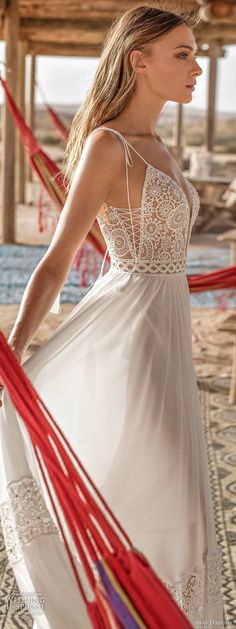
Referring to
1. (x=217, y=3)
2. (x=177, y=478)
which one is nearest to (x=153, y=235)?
(x=177, y=478)

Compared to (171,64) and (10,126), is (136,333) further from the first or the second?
(10,126)

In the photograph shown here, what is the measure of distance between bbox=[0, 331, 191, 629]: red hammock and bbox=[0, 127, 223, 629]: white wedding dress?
27cm

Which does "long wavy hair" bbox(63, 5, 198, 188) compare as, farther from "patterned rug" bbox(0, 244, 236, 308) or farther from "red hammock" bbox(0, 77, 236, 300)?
"patterned rug" bbox(0, 244, 236, 308)

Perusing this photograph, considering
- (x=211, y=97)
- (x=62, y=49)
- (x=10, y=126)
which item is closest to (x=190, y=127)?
(x=62, y=49)

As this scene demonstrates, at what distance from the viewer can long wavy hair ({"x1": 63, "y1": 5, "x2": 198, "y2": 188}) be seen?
1.70 metres

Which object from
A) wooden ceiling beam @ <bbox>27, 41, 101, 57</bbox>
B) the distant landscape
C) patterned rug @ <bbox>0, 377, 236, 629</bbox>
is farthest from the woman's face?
the distant landscape

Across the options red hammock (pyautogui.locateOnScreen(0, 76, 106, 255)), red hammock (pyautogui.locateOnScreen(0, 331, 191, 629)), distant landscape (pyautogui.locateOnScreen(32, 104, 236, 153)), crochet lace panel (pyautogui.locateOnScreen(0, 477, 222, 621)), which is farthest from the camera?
distant landscape (pyautogui.locateOnScreen(32, 104, 236, 153))

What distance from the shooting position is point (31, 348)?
487cm

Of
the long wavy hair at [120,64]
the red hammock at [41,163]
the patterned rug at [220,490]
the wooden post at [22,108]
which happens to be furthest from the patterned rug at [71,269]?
the long wavy hair at [120,64]

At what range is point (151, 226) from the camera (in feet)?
5.56

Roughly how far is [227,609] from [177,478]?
0.74 m

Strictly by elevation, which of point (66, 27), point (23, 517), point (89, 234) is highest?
point (66, 27)

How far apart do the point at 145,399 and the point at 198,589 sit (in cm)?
34

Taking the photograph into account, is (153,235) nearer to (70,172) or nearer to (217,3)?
(70,172)
